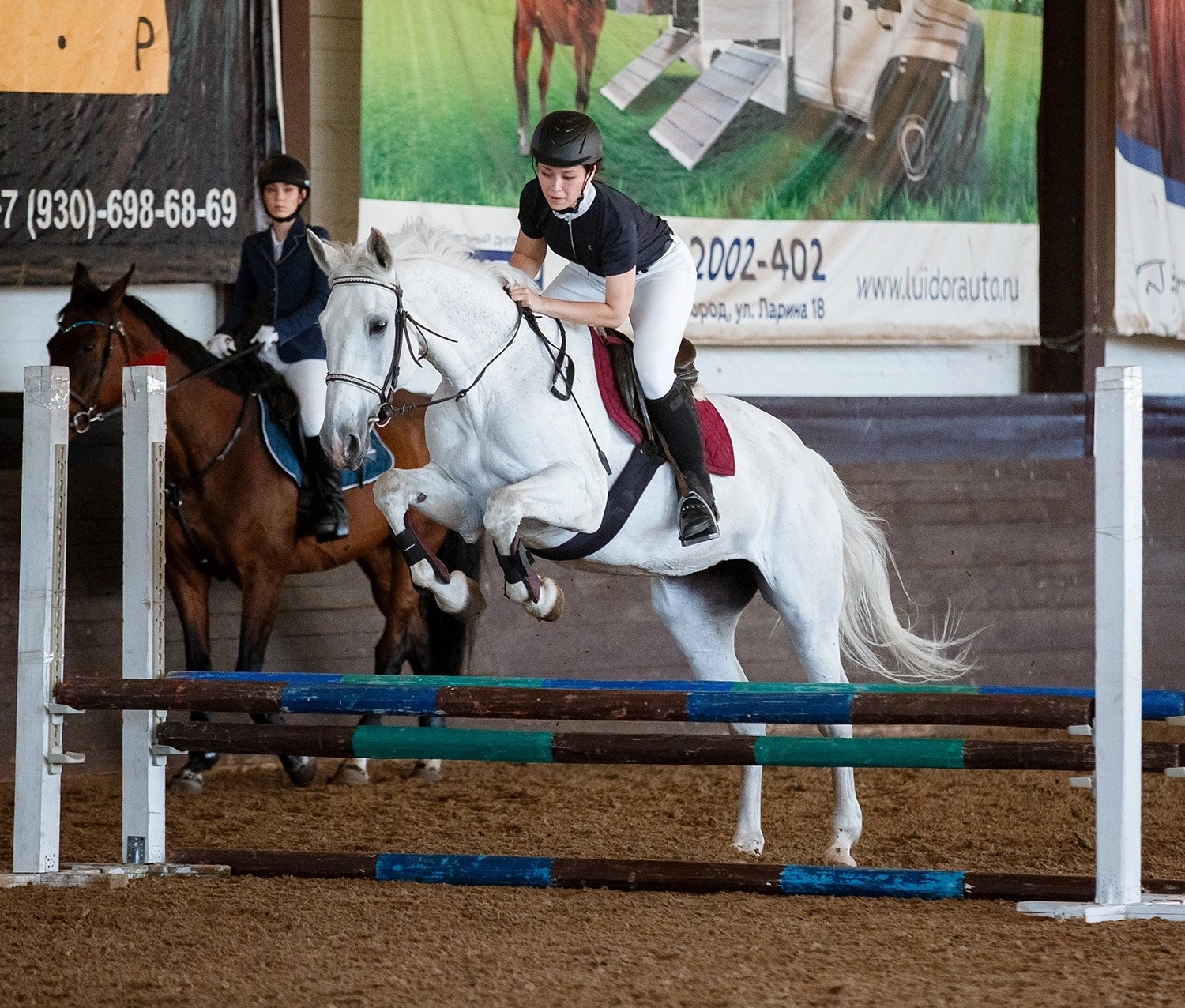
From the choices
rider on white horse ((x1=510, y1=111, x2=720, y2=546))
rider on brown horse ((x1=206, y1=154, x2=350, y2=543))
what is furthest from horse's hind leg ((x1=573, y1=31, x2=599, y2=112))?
rider on white horse ((x1=510, y1=111, x2=720, y2=546))

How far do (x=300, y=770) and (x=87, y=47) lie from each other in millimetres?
2812

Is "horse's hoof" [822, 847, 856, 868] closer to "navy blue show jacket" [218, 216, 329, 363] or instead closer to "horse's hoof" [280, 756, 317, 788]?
"horse's hoof" [280, 756, 317, 788]

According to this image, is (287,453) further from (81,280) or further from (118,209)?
(118,209)

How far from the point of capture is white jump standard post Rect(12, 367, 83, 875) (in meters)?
3.93

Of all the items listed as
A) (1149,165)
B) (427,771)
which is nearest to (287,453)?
(427,771)

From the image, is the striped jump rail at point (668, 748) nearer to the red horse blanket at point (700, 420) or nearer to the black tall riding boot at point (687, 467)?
the black tall riding boot at point (687, 467)

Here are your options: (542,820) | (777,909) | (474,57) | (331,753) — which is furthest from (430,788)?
(474,57)

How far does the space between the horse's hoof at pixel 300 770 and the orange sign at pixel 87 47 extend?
2598mm

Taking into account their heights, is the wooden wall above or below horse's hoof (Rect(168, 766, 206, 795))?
above

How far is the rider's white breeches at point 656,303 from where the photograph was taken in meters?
4.18

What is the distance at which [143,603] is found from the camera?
13.2 ft

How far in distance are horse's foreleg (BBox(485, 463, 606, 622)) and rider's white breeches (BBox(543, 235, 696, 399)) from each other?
40 centimetres

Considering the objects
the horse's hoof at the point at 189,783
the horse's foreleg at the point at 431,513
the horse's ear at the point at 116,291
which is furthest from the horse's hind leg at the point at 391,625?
the horse's foreleg at the point at 431,513

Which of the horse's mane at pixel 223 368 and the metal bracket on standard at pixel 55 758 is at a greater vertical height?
the horse's mane at pixel 223 368
